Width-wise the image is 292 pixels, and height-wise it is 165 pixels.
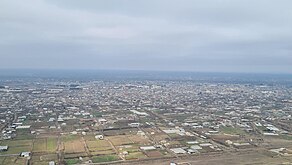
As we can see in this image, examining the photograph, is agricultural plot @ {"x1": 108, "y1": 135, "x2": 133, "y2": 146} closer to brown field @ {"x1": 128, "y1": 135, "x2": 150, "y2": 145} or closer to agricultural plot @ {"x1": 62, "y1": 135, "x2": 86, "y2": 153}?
brown field @ {"x1": 128, "y1": 135, "x2": 150, "y2": 145}

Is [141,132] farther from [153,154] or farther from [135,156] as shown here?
[135,156]

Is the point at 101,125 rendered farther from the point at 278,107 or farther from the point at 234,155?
the point at 278,107

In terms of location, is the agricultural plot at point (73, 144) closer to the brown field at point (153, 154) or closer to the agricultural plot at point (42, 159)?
the agricultural plot at point (42, 159)

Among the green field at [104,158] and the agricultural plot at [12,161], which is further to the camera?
the green field at [104,158]

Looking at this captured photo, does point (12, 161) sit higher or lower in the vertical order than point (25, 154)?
lower

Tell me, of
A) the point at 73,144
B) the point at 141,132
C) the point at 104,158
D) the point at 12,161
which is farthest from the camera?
the point at 141,132

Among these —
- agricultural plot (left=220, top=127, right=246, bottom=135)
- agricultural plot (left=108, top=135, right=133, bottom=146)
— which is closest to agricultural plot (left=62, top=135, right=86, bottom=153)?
agricultural plot (left=108, top=135, right=133, bottom=146)

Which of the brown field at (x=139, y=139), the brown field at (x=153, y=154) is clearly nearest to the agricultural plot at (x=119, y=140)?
the brown field at (x=139, y=139)

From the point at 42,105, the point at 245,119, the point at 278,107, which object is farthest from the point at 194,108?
the point at 42,105

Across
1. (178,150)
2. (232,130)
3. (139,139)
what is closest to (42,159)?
(139,139)

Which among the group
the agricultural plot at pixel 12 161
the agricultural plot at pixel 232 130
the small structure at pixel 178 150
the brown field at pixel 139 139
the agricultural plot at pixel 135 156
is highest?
the agricultural plot at pixel 232 130

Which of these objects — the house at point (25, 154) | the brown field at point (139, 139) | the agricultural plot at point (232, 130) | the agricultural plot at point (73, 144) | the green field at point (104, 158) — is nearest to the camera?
the green field at point (104, 158)
